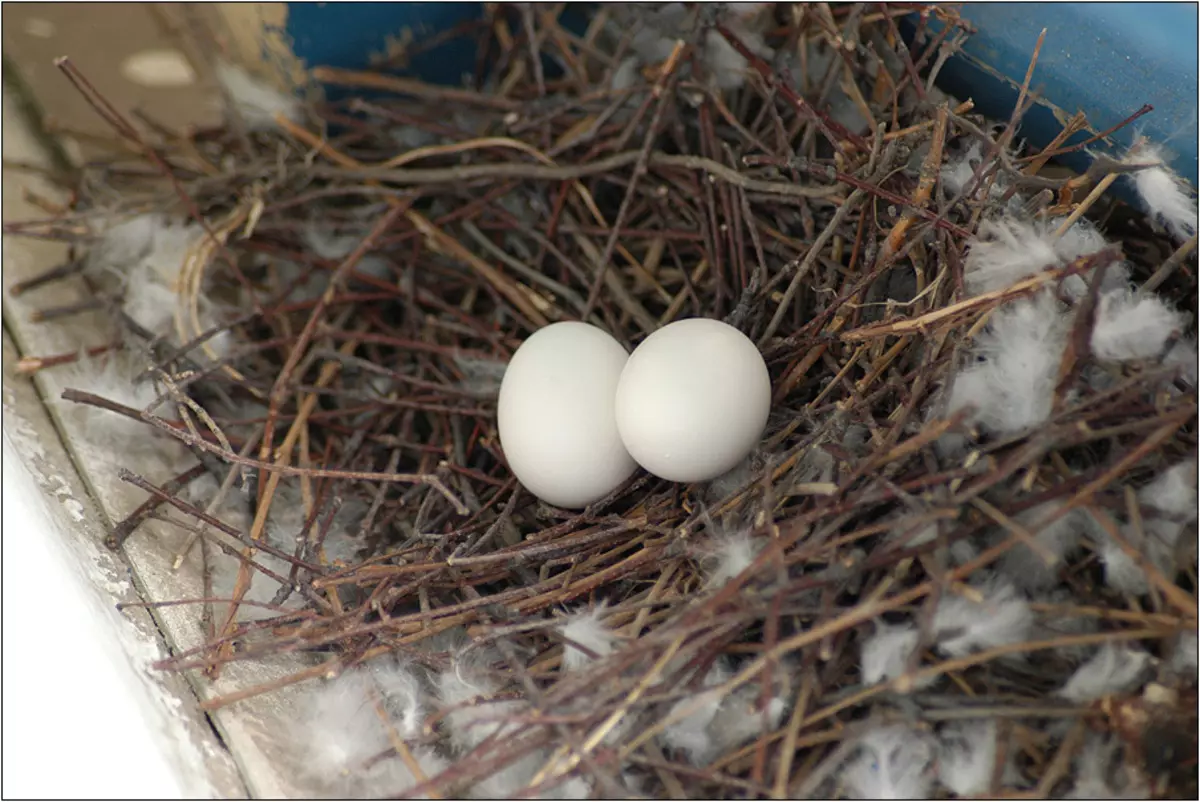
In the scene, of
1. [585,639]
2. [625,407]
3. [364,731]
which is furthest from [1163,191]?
[364,731]

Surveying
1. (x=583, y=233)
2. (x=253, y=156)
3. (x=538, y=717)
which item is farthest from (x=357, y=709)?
(x=253, y=156)

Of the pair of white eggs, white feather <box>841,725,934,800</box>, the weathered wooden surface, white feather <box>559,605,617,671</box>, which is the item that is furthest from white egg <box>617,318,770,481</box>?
the weathered wooden surface

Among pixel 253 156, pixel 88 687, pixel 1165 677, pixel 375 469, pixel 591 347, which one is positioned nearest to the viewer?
pixel 1165 677

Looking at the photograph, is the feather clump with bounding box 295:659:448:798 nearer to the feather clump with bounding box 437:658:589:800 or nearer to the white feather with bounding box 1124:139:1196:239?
the feather clump with bounding box 437:658:589:800

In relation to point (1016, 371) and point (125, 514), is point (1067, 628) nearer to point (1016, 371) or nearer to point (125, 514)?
point (1016, 371)

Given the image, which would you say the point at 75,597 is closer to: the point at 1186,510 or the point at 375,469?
the point at 375,469
